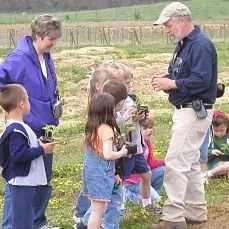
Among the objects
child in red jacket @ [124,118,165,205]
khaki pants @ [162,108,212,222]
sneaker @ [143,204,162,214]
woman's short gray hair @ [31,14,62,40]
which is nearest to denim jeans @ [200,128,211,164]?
child in red jacket @ [124,118,165,205]

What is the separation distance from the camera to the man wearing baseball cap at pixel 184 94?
6.80 meters

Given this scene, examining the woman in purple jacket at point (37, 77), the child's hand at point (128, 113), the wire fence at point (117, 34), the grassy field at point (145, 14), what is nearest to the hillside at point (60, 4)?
the grassy field at point (145, 14)

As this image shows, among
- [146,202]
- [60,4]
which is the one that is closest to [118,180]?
[146,202]

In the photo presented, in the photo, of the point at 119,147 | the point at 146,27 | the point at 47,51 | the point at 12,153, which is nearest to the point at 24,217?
the point at 12,153

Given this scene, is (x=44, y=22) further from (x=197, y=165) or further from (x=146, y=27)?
(x=146, y=27)

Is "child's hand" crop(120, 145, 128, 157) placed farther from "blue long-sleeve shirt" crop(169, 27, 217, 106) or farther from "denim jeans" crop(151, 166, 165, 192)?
"denim jeans" crop(151, 166, 165, 192)

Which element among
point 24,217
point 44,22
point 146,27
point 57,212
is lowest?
point 146,27

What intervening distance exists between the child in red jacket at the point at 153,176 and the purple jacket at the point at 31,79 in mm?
1011

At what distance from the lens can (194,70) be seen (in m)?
6.77

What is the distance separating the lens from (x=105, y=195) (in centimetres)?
637

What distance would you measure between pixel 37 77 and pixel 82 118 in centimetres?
1050

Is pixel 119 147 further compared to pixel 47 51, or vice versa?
pixel 47 51

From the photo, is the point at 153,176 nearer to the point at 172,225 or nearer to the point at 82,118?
the point at 172,225

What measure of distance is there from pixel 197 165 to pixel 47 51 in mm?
1799
